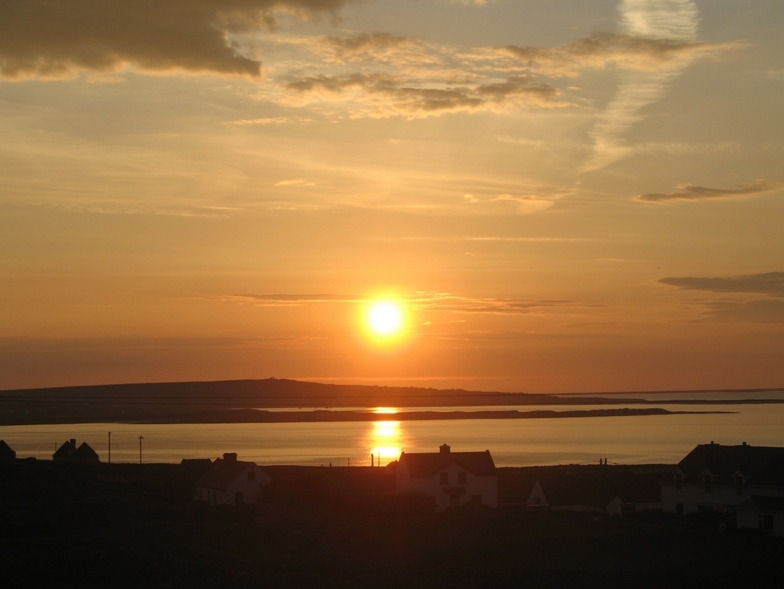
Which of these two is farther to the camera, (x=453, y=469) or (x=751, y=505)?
(x=453, y=469)

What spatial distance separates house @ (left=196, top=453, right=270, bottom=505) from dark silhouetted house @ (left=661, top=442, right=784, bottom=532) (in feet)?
82.5

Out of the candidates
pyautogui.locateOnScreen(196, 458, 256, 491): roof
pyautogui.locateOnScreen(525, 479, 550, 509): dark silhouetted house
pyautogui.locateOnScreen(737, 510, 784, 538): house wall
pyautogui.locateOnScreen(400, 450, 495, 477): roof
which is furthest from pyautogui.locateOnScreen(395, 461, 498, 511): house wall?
pyautogui.locateOnScreen(737, 510, 784, 538): house wall

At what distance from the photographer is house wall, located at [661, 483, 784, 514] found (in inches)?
1874

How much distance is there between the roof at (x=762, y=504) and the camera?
141 feet

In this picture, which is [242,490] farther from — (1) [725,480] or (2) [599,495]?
(1) [725,480]

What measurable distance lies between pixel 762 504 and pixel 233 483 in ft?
100

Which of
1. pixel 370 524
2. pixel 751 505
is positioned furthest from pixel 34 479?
pixel 751 505

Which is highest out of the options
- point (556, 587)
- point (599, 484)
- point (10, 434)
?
point (10, 434)

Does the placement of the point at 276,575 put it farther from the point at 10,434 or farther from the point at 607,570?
the point at 10,434

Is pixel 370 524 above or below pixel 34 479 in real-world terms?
below

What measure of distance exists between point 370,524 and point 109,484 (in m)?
20.3

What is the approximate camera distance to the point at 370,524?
154ft

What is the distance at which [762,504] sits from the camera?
143 ft

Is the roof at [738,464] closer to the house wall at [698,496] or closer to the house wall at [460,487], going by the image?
the house wall at [698,496]
